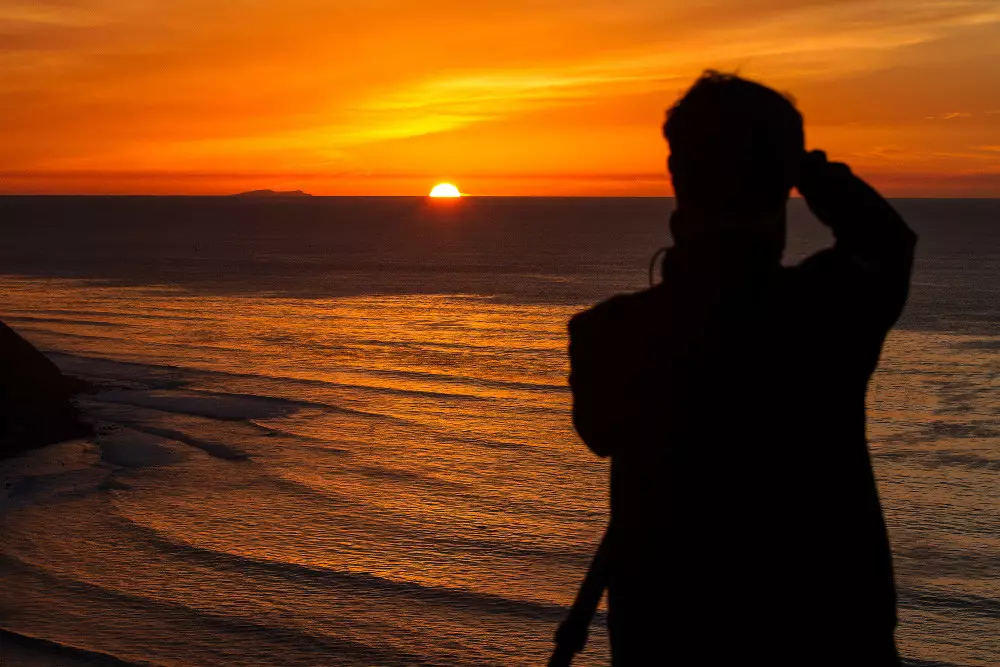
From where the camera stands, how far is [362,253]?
72625 millimetres

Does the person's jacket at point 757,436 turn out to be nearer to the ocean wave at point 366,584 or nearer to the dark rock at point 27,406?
the ocean wave at point 366,584

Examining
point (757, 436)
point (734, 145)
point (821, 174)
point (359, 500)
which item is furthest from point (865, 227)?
point (359, 500)

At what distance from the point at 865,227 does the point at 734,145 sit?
1.04ft

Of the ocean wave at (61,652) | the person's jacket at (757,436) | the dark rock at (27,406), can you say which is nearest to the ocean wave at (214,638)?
the ocean wave at (61,652)

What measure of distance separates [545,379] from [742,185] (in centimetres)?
1601

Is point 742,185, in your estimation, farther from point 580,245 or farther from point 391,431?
point 580,245

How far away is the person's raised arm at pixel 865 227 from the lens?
1.89 meters

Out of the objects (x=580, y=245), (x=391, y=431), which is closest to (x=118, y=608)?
(x=391, y=431)

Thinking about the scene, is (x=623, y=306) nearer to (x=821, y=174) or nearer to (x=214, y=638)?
(x=821, y=174)

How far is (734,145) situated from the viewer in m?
1.77

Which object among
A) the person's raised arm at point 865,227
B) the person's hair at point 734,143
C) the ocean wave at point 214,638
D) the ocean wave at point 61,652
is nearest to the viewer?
the person's hair at point 734,143

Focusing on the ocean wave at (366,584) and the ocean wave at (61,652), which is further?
the ocean wave at (366,584)

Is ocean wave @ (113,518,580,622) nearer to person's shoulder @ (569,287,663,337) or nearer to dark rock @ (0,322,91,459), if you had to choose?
dark rock @ (0,322,91,459)

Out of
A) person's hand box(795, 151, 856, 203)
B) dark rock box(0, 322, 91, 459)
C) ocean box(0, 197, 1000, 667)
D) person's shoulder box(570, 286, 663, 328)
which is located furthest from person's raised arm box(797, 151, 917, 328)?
dark rock box(0, 322, 91, 459)
